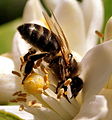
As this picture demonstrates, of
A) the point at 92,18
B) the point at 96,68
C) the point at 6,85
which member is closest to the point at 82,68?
the point at 96,68

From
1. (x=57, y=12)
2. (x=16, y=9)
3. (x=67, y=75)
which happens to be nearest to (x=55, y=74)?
(x=67, y=75)

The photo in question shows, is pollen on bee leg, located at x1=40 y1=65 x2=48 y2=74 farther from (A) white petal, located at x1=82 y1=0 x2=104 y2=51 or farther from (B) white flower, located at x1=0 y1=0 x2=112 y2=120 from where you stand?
(A) white petal, located at x1=82 y1=0 x2=104 y2=51

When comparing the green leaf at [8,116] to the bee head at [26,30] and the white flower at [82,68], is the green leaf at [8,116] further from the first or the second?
the bee head at [26,30]

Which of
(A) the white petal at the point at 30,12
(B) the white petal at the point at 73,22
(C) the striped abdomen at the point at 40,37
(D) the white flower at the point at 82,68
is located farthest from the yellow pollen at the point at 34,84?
(A) the white petal at the point at 30,12

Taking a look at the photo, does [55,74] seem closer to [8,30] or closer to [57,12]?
[57,12]

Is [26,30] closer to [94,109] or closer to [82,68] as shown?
[82,68]

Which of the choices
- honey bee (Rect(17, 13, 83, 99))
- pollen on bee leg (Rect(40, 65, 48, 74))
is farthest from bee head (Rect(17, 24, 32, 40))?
pollen on bee leg (Rect(40, 65, 48, 74))
